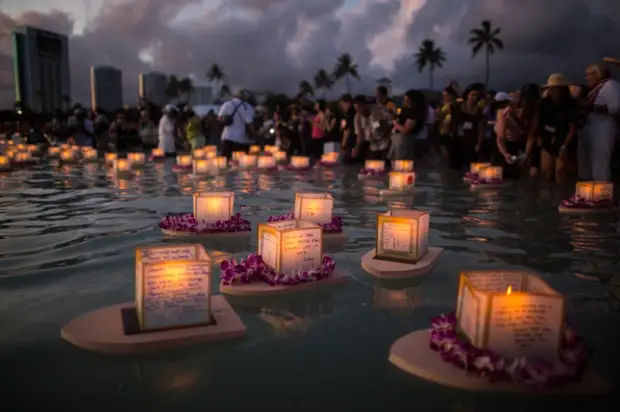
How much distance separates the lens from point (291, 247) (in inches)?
166

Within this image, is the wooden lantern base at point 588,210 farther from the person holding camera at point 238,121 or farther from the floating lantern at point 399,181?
the person holding camera at point 238,121

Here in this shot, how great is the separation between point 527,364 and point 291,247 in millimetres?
1900

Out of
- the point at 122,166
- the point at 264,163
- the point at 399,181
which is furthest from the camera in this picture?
the point at 264,163

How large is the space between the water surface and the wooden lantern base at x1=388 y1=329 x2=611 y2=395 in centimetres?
4

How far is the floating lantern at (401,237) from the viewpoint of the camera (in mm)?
4773

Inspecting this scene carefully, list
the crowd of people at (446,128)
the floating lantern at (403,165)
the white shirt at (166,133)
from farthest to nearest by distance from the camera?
the white shirt at (166,133) → the floating lantern at (403,165) → the crowd of people at (446,128)

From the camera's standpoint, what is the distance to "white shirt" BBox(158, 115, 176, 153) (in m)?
17.7

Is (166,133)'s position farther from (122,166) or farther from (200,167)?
(200,167)

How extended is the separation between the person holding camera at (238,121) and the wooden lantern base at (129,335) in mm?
9708

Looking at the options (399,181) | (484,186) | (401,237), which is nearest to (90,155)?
(399,181)

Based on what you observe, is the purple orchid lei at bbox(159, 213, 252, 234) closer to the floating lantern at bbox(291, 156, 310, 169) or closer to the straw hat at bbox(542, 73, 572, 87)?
the straw hat at bbox(542, 73, 572, 87)

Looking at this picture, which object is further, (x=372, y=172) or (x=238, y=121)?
(x=238, y=121)

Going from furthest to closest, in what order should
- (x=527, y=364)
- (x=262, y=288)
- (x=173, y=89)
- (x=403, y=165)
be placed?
(x=173, y=89)
(x=403, y=165)
(x=262, y=288)
(x=527, y=364)

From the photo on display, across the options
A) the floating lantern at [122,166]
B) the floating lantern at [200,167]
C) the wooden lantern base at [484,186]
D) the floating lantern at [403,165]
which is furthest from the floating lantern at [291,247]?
the floating lantern at [122,166]
